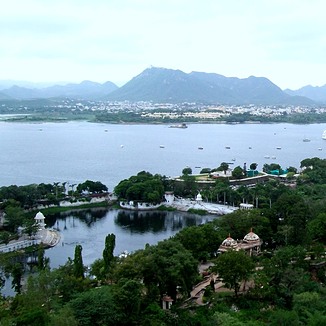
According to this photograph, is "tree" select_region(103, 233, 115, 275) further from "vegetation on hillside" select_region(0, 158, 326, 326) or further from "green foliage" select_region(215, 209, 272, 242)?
"green foliage" select_region(215, 209, 272, 242)

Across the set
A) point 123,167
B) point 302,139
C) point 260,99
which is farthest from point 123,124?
point 260,99

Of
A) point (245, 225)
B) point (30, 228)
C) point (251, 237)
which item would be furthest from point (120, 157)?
point (251, 237)

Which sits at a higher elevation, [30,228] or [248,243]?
[248,243]

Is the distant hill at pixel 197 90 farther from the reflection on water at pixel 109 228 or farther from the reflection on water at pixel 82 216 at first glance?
the reflection on water at pixel 109 228

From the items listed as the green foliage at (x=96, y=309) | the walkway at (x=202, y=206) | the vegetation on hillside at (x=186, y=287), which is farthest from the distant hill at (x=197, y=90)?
the green foliage at (x=96, y=309)

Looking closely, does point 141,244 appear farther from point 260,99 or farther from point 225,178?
point 260,99

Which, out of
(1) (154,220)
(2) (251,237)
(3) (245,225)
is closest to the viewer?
(2) (251,237)

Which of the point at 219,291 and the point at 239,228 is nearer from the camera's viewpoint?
the point at 219,291

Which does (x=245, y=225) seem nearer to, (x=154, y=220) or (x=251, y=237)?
(x=251, y=237)
